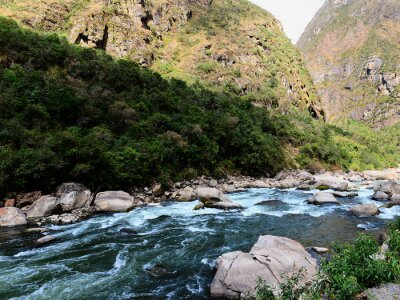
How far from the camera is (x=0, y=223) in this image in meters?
16.3

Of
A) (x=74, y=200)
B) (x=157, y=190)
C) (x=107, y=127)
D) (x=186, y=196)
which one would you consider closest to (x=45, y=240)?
(x=74, y=200)

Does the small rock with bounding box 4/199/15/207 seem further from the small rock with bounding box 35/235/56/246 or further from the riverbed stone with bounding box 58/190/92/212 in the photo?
the small rock with bounding box 35/235/56/246

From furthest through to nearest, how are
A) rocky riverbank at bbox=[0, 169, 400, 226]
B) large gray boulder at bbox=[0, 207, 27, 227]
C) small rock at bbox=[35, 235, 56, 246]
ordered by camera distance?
1. rocky riverbank at bbox=[0, 169, 400, 226]
2. large gray boulder at bbox=[0, 207, 27, 227]
3. small rock at bbox=[35, 235, 56, 246]

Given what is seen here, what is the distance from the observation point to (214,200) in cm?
2144

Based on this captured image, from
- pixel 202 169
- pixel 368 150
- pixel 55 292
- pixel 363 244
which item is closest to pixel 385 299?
pixel 363 244

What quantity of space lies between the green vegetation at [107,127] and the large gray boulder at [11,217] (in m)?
2.34

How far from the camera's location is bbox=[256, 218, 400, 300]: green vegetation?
6.52m

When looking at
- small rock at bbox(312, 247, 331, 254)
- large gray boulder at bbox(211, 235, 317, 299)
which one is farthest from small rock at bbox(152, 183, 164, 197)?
large gray boulder at bbox(211, 235, 317, 299)

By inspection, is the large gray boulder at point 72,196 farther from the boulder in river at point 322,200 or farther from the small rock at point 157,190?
the boulder in river at point 322,200

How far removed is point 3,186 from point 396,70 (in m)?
184

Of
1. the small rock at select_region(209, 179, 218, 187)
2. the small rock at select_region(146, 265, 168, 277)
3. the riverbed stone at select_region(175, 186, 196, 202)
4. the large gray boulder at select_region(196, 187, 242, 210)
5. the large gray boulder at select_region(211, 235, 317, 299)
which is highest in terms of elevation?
the large gray boulder at select_region(211, 235, 317, 299)

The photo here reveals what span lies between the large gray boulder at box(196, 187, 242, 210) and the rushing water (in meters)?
0.88

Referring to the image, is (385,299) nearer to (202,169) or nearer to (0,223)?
(0,223)

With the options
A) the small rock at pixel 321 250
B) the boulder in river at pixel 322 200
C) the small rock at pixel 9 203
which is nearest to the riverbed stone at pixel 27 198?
the small rock at pixel 9 203
